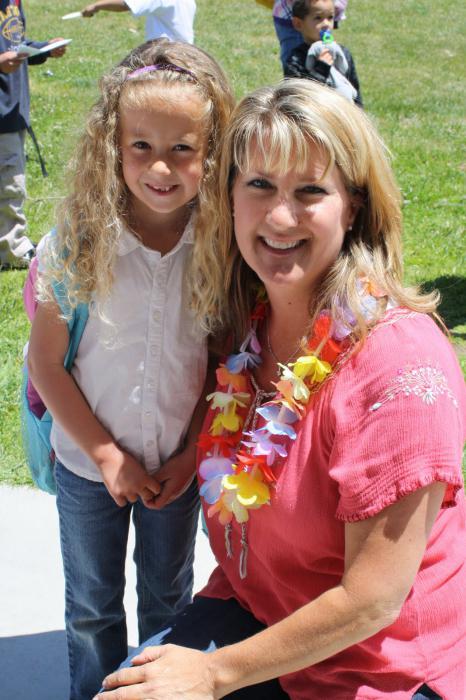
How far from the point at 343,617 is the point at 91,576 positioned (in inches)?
34.7

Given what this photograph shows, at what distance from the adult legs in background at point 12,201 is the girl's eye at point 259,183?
4.06 meters

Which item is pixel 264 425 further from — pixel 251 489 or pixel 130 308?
pixel 130 308

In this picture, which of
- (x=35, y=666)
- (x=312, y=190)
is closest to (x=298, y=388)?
(x=312, y=190)

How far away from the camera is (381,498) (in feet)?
5.24

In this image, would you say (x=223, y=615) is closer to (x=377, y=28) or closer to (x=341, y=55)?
(x=341, y=55)

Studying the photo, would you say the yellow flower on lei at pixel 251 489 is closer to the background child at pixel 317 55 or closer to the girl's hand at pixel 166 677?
the girl's hand at pixel 166 677

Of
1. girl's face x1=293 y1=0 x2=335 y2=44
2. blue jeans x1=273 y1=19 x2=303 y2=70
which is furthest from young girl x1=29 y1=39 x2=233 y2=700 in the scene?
blue jeans x1=273 y1=19 x2=303 y2=70

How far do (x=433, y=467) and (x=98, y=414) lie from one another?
917mm

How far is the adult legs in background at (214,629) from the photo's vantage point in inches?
75.7

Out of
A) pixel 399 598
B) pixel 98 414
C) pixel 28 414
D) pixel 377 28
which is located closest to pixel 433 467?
pixel 399 598

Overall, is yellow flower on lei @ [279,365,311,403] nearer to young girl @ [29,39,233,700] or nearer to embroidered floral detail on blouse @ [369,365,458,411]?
embroidered floral detail on blouse @ [369,365,458,411]

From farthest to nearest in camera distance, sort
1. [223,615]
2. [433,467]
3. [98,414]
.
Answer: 1. [98,414]
2. [223,615]
3. [433,467]

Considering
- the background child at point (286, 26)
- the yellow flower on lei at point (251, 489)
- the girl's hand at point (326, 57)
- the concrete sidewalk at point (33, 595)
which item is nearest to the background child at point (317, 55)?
the girl's hand at point (326, 57)

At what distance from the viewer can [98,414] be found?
7.29 feet
